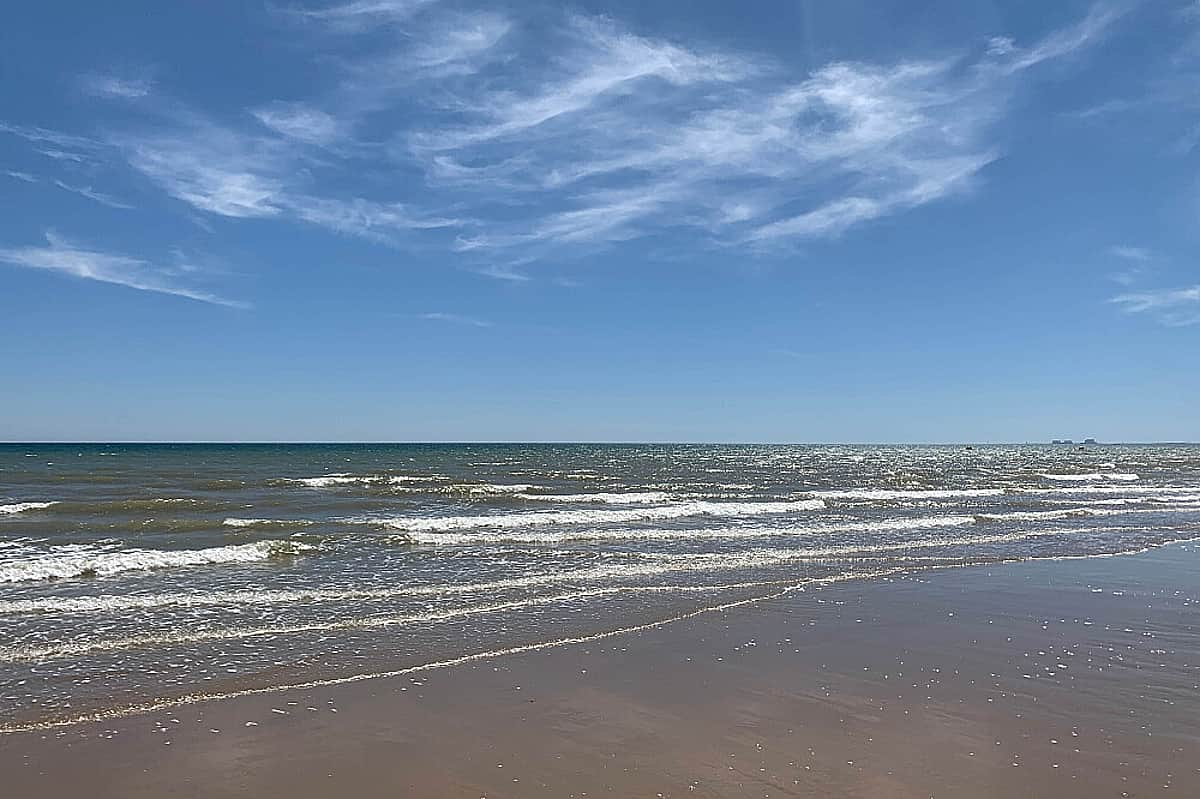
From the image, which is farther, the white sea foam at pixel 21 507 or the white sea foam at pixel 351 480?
the white sea foam at pixel 351 480

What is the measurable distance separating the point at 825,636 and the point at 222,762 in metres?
7.69

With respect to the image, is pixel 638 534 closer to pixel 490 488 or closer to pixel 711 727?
pixel 711 727

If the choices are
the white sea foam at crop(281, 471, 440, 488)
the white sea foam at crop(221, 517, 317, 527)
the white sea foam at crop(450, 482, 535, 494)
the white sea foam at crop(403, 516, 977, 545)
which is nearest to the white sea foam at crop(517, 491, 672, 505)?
the white sea foam at crop(450, 482, 535, 494)

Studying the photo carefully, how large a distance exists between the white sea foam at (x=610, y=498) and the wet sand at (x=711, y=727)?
77.1 feet

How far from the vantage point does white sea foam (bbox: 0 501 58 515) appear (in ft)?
88.8

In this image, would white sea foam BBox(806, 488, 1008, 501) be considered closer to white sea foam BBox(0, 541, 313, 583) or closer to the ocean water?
the ocean water

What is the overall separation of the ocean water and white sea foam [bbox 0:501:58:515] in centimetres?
31

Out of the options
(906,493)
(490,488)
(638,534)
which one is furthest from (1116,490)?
(638,534)

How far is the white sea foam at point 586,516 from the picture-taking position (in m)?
24.3

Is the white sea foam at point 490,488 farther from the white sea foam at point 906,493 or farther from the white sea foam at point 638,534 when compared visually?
the white sea foam at point 638,534

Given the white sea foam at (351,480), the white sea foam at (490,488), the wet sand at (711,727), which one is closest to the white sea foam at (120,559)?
the wet sand at (711,727)

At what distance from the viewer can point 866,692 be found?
27.6ft

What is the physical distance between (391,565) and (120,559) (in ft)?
19.9

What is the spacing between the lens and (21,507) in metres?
28.3
